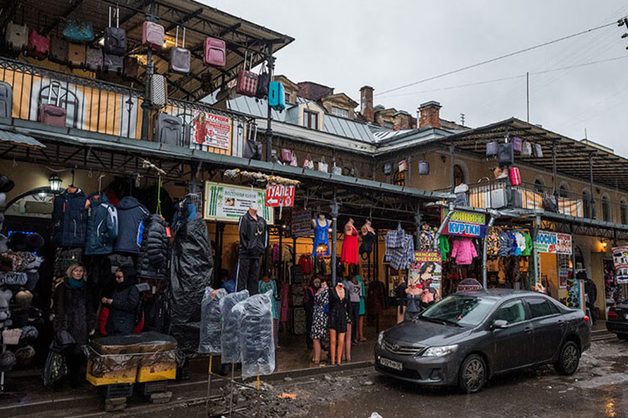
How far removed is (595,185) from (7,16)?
2938cm

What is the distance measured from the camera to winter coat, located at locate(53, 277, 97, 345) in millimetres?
7674

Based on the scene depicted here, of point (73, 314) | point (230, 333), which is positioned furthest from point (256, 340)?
point (73, 314)

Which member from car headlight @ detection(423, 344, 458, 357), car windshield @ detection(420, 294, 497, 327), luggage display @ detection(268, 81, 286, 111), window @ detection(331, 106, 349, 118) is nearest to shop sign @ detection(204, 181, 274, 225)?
luggage display @ detection(268, 81, 286, 111)

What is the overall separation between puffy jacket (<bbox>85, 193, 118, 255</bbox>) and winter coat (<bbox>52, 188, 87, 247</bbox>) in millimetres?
138

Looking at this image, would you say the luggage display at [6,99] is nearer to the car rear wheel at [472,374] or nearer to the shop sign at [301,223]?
the shop sign at [301,223]

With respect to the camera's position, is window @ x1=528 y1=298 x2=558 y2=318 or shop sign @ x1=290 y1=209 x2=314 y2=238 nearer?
window @ x1=528 y1=298 x2=558 y2=318

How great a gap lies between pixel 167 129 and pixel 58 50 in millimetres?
3472

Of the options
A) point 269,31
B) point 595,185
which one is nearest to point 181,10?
point 269,31

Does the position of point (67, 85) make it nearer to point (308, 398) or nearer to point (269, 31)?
point (269, 31)

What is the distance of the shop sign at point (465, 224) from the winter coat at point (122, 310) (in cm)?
889

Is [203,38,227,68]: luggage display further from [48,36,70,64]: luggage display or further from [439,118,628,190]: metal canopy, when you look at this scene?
[439,118,628,190]: metal canopy

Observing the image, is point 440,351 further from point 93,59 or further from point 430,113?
point 430,113

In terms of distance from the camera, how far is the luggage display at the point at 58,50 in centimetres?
1077

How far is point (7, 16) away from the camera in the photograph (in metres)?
10.8
